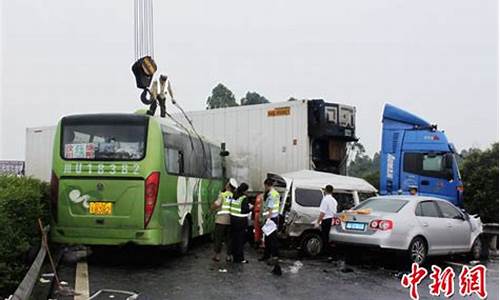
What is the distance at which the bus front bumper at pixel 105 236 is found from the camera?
32.8 ft

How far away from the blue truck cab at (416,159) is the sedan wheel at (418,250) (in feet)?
14.0

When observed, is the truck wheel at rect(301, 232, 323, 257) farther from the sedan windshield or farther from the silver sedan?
the sedan windshield

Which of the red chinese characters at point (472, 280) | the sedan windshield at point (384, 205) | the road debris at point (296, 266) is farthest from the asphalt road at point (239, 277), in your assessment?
the red chinese characters at point (472, 280)

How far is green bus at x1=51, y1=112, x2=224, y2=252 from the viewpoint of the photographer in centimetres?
1003

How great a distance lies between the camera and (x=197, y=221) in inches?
518

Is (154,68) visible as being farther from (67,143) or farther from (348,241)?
(348,241)

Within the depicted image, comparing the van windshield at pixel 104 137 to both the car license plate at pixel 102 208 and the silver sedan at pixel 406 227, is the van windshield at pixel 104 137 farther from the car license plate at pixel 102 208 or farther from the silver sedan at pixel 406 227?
the silver sedan at pixel 406 227

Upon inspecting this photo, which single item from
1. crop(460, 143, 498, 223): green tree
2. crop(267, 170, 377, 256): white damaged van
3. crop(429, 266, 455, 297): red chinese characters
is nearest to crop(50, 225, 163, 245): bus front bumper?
crop(267, 170, 377, 256): white damaged van

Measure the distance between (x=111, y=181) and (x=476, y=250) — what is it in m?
7.99

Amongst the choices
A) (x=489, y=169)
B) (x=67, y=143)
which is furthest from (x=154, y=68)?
(x=489, y=169)

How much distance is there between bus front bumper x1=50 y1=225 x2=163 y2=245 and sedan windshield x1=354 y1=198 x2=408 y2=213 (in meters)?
4.13

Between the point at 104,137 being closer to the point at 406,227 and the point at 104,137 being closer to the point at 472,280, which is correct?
the point at 406,227

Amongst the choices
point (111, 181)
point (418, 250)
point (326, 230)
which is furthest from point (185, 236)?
point (418, 250)

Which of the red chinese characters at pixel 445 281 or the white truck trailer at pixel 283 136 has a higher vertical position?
the white truck trailer at pixel 283 136
